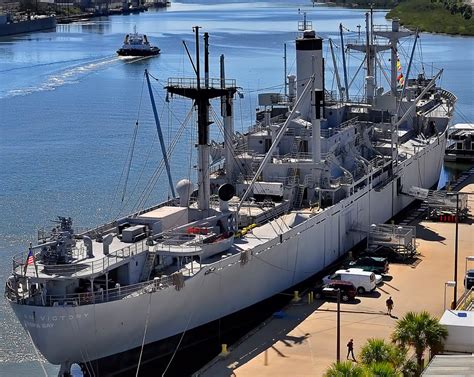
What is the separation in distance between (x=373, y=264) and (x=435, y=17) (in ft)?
482

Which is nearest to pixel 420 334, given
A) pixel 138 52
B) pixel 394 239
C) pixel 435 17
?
pixel 394 239

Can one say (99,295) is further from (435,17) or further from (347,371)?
(435,17)

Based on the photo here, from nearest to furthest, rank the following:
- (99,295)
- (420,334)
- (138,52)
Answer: (420,334)
(99,295)
(138,52)

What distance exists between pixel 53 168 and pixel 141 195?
10.9 metres

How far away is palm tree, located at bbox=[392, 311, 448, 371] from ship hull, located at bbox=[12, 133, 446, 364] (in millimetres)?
7773

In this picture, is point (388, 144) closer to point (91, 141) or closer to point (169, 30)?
point (91, 141)

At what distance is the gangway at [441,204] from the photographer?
5019cm

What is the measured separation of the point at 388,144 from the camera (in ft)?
171

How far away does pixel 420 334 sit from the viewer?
2719cm

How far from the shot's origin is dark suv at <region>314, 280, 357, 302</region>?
123 feet

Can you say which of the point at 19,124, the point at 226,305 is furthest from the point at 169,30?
the point at 226,305


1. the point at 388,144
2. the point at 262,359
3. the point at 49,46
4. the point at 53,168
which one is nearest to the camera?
the point at 262,359

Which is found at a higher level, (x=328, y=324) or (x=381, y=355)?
(x=381, y=355)

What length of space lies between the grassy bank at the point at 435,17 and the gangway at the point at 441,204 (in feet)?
386
